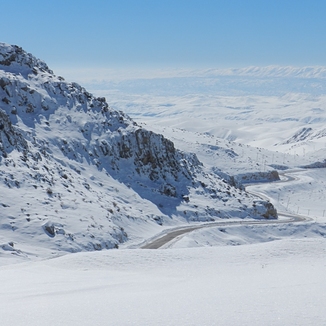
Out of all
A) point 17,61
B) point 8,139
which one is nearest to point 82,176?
point 8,139

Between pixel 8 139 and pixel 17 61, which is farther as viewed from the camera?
pixel 17 61

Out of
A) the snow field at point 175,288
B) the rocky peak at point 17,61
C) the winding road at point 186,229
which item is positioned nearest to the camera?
the snow field at point 175,288

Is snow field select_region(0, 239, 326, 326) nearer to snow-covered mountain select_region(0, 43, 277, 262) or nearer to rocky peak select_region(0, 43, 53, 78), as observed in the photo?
snow-covered mountain select_region(0, 43, 277, 262)

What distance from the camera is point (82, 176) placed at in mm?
56375

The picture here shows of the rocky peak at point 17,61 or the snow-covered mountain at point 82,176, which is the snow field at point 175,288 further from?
the rocky peak at point 17,61

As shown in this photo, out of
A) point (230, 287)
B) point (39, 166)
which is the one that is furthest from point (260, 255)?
point (39, 166)

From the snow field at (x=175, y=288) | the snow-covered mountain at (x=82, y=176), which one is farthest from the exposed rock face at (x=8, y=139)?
the snow field at (x=175, y=288)

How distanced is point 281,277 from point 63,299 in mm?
7286

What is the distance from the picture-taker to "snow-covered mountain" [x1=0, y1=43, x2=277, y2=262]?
4041 centimetres

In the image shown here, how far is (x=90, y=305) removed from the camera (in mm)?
10102

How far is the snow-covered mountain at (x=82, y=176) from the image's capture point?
133 ft

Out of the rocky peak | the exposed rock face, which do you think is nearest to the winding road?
the exposed rock face

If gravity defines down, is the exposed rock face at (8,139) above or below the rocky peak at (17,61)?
below

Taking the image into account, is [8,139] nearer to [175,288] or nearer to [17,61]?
[17,61]
